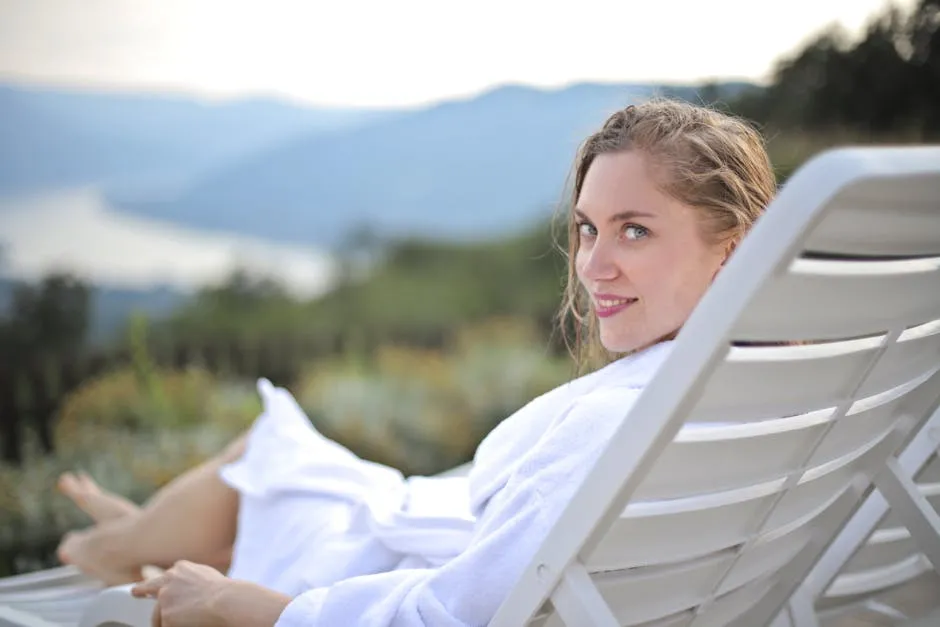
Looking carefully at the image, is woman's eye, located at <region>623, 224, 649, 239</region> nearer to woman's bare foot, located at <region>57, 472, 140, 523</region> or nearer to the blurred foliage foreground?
woman's bare foot, located at <region>57, 472, 140, 523</region>

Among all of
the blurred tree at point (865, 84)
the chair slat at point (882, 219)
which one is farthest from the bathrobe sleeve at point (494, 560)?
the blurred tree at point (865, 84)

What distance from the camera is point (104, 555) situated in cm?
312

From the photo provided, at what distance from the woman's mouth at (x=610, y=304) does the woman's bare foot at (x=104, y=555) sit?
1.57 m

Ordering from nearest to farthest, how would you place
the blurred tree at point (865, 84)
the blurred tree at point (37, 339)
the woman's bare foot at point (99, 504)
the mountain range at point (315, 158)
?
1. the woman's bare foot at point (99, 504)
2. the blurred tree at point (37, 339)
3. the mountain range at point (315, 158)
4. the blurred tree at point (865, 84)

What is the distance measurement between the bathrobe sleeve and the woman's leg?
41.3 inches

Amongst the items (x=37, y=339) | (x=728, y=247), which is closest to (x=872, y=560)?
(x=728, y=247)

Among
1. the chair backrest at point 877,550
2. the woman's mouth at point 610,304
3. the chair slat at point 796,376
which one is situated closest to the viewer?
the chair slat at point 796,376

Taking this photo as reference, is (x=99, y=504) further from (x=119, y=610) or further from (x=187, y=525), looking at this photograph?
(x=119, y=610)

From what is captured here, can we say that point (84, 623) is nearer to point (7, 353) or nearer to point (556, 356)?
point (7, 353)

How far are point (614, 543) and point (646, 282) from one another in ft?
1.97

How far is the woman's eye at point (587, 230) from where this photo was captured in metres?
2.16

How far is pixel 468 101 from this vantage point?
22.8 ft

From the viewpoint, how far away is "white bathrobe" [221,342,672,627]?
6.14 ft

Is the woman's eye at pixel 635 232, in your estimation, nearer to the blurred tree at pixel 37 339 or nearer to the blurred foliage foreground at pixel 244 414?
the blurred foliage foreground at pixel 244 414
